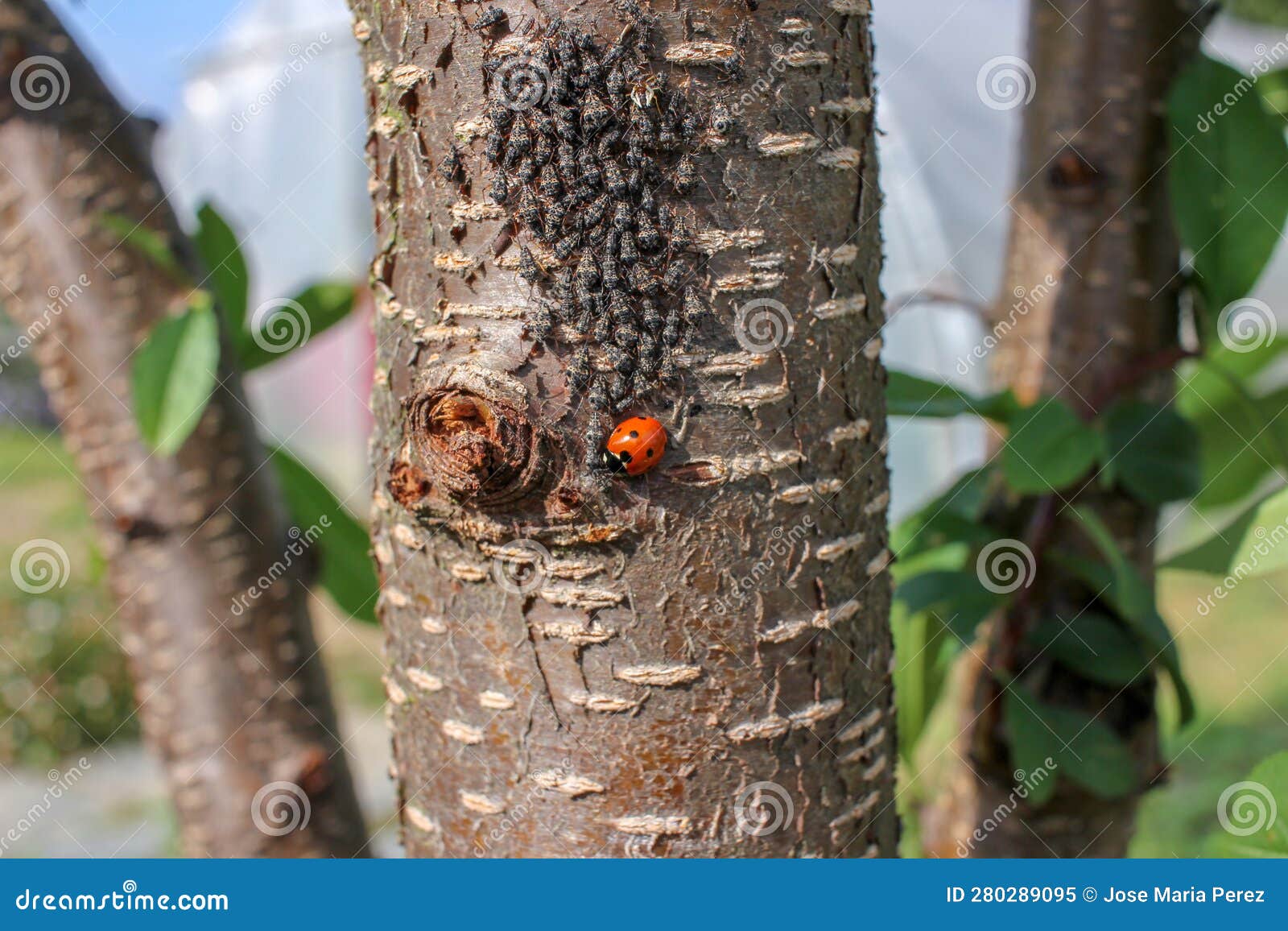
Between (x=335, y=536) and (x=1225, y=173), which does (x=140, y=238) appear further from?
(x=1225, y=173)

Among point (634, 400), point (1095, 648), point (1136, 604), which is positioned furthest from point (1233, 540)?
point (634, 400)

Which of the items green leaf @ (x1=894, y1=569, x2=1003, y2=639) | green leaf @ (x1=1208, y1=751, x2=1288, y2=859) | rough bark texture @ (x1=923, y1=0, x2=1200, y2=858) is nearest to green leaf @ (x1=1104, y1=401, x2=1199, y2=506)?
rough bark texture @ (x1=923, y1=0, x2=1200, y2=858)

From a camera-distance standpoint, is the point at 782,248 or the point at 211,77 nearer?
the point at 782,248

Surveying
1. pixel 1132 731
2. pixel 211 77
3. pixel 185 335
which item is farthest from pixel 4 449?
pixel 1132 731

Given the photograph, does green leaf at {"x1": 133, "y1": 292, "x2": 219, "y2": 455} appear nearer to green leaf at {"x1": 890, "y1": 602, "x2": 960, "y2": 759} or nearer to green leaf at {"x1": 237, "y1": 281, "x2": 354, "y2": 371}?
green leaf at {"x1": 237, "y1": 281, "x2": 354, "y2": 371}

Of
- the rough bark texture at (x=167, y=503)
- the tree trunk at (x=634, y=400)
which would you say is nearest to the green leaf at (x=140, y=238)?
the rough bark texture at (x=167, y=503)

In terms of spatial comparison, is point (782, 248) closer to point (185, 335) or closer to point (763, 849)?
point (763, 849)
